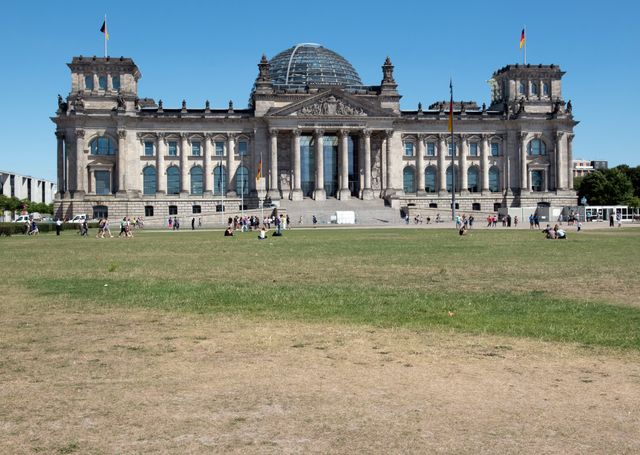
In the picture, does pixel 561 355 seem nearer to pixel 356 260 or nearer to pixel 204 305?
pixel 204 305

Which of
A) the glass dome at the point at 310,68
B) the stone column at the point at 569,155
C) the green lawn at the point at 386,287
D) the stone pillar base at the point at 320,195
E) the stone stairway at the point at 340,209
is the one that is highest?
the glass dome at the point at 310,68

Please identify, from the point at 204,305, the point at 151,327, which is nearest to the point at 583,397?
the point at 151,327

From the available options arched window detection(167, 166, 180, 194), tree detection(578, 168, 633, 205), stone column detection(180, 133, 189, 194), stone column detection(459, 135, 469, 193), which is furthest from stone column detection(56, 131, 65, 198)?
tree detection(578, 168, 633, 205)

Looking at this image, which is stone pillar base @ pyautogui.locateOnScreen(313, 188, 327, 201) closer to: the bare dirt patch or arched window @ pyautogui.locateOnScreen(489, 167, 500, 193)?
arched window @ pyautogui.locateOnScreen(489, 167, 500, 193)

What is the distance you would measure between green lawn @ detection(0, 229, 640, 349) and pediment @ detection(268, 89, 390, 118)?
7651 centimetres

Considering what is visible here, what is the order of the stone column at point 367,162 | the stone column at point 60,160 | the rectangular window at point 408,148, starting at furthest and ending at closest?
1. the rectangular window at point 408,148
2. the stone column at point 367,162
3. the stone column at point 60,160

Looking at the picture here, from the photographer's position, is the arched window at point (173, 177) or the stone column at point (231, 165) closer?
the arched window at point (173, 177)

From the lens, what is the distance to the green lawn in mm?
14289

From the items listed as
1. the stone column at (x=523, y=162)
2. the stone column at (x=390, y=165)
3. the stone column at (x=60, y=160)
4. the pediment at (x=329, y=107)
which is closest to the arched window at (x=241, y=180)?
the pediment at (x=329, y=107)

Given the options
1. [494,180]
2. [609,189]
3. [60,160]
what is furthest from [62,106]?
[609,189]

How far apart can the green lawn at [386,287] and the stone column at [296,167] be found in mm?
75428

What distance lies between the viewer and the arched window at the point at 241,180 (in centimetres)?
11203

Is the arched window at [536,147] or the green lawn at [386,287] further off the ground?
the arched window at [536,147]

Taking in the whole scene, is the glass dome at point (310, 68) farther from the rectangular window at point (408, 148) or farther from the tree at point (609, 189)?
the tree at point (609, 189)
